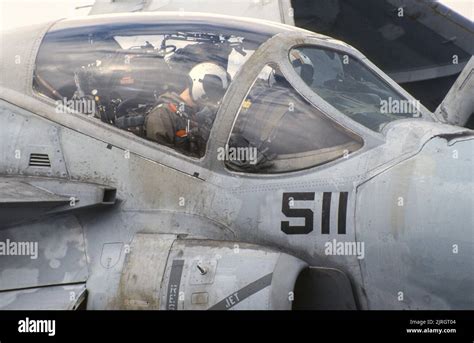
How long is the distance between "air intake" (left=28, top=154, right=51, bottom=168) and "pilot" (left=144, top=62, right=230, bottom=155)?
699mm

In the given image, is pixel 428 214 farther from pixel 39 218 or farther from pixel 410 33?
pixel 410 33

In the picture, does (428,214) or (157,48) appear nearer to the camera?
(428,214)

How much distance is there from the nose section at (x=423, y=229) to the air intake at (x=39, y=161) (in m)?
2.09

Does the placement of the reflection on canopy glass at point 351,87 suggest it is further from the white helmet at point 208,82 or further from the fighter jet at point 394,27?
the fighter jet at point 394,27

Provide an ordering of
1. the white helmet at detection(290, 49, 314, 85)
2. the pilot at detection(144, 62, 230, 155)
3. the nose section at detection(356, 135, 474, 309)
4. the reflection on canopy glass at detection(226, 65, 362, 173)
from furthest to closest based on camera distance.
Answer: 1. the white helmet at detection(290, 49, 314, 85)
2. the pilot at detection(144, 62, 230, 155)
3. the reflection on canopy glass at detection(226, 65, 362, 173)
4. the nose section at detection(356, 135, 474, 309)

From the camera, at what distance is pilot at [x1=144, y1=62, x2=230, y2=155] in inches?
217

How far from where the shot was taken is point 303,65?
5.75 meters

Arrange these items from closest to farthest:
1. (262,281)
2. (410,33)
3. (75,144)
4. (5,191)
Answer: (262,281)
(5,191)
(75,144)
(410,33)

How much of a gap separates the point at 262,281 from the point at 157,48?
1920mm

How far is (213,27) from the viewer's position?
5.97m

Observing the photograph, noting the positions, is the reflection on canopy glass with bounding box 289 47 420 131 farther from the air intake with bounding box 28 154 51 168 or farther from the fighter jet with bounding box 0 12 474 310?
the air intake with bounding box 28 154 51 168

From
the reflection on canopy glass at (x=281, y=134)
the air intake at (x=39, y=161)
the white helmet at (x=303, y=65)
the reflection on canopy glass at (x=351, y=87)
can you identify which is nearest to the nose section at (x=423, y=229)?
the reflection on canopy glass at (x=281, y=134)

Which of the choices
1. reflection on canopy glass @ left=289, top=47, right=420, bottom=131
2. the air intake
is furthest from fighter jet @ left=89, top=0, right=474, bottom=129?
the air intake
